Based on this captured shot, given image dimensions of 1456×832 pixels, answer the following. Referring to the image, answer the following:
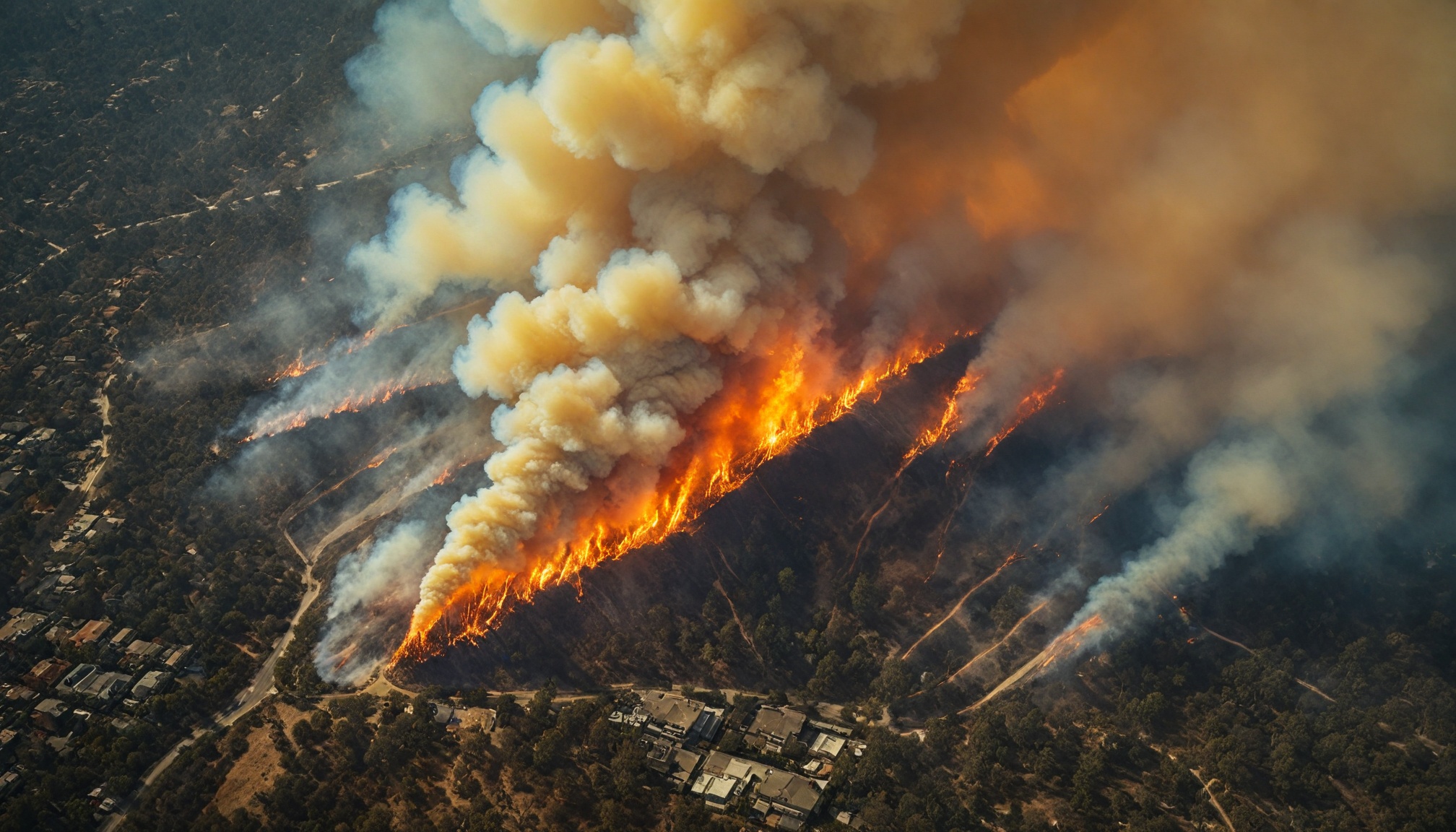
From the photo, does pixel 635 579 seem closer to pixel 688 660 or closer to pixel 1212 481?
pixel 688 660

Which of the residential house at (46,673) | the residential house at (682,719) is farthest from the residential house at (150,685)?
the residential house at (682,719)

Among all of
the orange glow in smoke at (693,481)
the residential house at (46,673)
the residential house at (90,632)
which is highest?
the residential house at (90,632)

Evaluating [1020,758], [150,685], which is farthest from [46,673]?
[1020,758]

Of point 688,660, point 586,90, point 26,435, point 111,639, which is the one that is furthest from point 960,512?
point 26,435

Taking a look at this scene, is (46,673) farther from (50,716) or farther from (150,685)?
(150,685)

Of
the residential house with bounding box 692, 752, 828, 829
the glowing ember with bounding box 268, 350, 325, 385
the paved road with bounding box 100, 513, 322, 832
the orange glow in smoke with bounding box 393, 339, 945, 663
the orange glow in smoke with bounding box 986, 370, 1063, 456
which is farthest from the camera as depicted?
the glowing ember with bounding box 268, 350, 325, 385

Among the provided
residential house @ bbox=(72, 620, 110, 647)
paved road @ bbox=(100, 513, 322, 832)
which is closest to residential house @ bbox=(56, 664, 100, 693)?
residential house @ bbox=(72, 620, 110, 647)

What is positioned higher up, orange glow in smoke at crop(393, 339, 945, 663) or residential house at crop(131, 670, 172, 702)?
residential house at crop(131, 670, 172, 702)

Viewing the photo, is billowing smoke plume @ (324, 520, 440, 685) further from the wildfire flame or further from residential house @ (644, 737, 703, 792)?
residential house @ (644, 737, 703, 792)

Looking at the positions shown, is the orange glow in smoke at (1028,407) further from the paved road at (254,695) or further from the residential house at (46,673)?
the residential house at (46,673)
